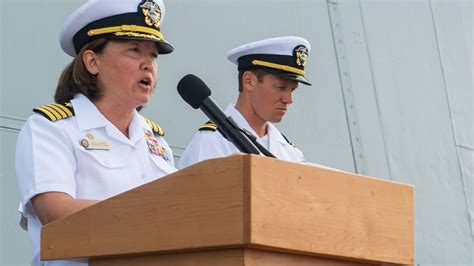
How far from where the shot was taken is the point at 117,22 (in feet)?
9.75

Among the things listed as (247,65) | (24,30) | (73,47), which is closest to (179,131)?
(247,65)

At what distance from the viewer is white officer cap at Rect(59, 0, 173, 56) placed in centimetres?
296

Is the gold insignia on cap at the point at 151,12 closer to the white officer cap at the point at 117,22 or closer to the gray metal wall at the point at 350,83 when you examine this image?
the white officer cap at the point at 117,22

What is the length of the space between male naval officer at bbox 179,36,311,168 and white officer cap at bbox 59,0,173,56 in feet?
4.27

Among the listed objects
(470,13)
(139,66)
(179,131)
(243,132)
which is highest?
(470,13)

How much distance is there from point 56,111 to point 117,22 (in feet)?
1.02

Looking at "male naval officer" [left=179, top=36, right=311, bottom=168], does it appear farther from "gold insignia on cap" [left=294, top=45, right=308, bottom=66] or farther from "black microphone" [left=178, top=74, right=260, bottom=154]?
"black microphone" [left=178, top=74, right=260, bottom=154]

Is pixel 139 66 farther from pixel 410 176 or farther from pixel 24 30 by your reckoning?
pixel 410 176

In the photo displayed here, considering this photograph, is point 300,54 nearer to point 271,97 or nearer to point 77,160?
point 271,97

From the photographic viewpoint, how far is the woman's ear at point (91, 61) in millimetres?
2992

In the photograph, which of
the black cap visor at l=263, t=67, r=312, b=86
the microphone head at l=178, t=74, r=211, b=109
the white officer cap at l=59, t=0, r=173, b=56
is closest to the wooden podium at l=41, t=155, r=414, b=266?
the microphone head at l=178, t=74, r=211, b=109

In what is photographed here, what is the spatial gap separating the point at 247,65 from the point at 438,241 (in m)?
1.78

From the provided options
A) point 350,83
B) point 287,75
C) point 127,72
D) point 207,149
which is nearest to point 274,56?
point 287,75

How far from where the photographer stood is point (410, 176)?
5629 millimetres
